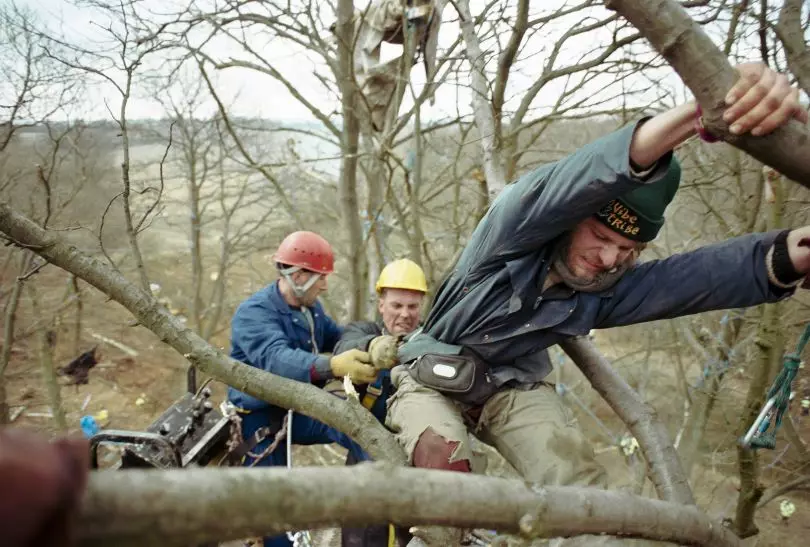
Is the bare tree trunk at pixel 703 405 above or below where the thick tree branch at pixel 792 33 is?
below

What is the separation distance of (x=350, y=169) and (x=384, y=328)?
240 centimetres

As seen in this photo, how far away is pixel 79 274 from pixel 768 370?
3.39m

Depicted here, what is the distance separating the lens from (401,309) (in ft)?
12.8

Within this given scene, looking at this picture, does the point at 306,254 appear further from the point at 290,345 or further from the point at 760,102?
the point at 760,102

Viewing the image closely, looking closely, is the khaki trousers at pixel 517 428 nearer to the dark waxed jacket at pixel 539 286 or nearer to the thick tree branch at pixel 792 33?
the dark waxed jacket at pixel 539 286

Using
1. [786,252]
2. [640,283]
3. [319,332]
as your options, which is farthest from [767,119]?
[319,332]

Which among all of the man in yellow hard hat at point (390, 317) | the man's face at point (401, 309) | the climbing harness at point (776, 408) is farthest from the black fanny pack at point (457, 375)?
the man's face at point (401, 309)

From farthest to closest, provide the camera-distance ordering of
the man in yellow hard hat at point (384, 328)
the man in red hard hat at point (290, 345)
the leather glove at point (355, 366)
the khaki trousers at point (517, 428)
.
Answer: the man in yellow hard hat at point (384, 328) → the man in red hard hat at point (290, 345) → the leather glove at point (355, 366) → the khaki trousers at point (517, 428)

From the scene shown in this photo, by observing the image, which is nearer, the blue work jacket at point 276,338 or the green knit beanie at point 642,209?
the green knit beanie at point 642,209

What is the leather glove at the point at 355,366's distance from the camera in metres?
3.24

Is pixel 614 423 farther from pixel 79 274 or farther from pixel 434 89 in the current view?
pixel 79 274

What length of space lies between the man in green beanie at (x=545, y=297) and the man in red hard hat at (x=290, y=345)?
2.84 feet

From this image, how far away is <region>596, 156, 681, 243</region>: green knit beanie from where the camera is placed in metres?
→ 1.97

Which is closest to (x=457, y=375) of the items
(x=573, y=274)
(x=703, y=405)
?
(x=573, y=274)
